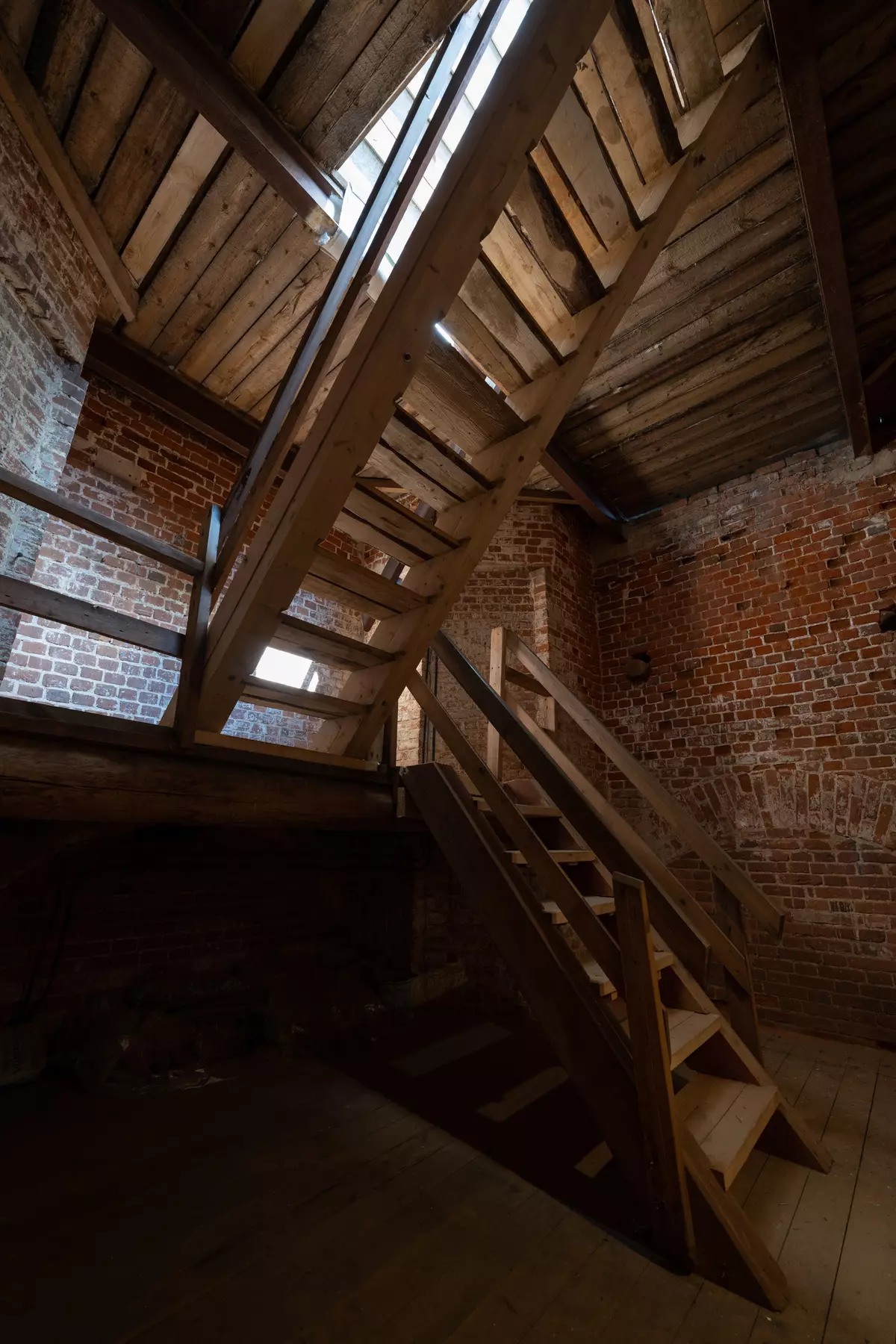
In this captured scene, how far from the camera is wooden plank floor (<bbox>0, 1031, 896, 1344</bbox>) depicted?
1.34 metres

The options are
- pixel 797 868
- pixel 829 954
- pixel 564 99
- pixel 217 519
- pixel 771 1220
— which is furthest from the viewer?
pixel 797 868

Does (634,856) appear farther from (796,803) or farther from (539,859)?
(796,803)

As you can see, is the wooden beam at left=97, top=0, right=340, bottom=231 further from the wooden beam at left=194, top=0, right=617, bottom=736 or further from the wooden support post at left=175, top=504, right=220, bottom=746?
the wooden support post at left=175, top=504, right=220, bottom=746

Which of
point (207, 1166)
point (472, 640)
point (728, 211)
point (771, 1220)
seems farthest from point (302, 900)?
point (728, 211)

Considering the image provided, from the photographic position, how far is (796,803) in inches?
166

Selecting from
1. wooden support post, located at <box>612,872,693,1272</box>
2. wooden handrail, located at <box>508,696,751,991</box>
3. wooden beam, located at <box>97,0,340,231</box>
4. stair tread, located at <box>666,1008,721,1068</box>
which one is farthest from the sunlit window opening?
stair tread, located at <box>666,1008,721,1068</box>

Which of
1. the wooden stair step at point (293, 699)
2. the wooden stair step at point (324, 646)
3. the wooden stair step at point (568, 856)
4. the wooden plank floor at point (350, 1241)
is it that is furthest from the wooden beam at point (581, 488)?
the wooden plank floor at point (350, 1241)

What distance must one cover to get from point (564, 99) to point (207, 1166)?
4242 millimetres

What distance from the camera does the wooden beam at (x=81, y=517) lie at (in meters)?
1.81

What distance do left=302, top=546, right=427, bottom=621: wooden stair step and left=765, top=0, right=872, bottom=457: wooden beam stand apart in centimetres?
298

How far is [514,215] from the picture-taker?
2.29 meters

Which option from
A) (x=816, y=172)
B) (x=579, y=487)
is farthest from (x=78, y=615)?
(x=579, y=487)

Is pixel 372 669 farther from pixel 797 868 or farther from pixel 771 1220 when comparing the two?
pixel 797 868

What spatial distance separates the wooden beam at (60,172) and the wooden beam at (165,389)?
14.3 inches
